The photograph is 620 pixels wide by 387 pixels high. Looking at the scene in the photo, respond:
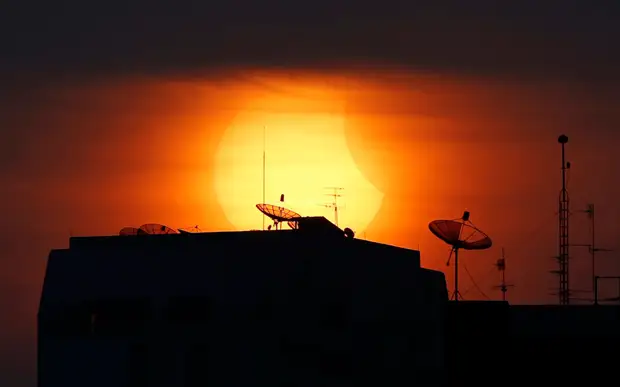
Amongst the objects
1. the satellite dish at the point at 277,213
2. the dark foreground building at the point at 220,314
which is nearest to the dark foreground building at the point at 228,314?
the dark foreground building at the point at 220,314

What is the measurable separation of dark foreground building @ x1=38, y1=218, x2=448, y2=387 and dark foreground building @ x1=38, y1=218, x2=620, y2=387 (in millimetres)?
50

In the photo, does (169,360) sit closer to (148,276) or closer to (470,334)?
(148,276)

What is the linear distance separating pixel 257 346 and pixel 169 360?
14.5 feet

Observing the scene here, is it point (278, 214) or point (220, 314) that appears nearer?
point (220, 314)

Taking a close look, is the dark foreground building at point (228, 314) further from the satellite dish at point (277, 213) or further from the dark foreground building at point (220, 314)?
the satellite dish at point (277, 213)

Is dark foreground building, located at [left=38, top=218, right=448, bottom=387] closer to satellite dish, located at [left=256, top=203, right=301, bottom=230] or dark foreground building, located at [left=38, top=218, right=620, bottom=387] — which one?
dark foreground building, located at [left=38, top=218, right=620, bottom=387]

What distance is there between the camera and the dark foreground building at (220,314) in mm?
75688

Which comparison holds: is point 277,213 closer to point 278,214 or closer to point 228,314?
point 278,214

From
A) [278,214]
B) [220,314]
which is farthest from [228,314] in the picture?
[278,214]

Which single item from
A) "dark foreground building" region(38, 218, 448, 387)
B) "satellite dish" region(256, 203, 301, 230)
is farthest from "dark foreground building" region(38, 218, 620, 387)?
"satellite dish" region(256, 203, 301, 230)

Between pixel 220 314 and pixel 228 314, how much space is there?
40 cm

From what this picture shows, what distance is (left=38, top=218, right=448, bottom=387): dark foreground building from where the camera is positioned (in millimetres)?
75688

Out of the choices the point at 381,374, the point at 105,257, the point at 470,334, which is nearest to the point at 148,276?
the point at 105,257

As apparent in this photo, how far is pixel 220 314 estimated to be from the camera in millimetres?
76062
